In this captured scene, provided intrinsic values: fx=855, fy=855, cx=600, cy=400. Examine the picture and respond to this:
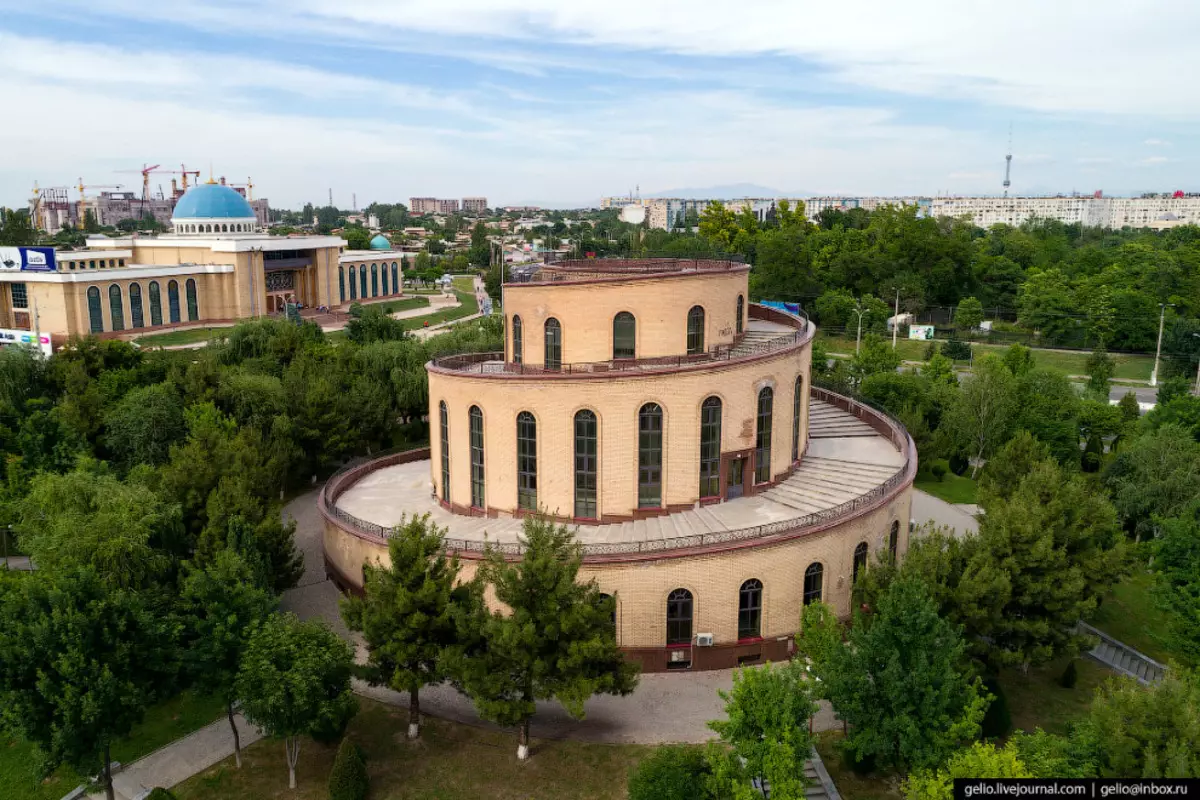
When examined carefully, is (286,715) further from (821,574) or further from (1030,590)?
(1030,590)

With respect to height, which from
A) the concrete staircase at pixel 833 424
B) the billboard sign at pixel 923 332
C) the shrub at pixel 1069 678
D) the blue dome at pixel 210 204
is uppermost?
the blue dome at pixel 210 204

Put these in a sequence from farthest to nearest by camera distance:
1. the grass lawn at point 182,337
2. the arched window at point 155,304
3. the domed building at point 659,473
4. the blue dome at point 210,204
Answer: the blue dome at point 210,204 < the arched window at point 155,304 < the grass lawn at point 182,337 < the domed building at point 659,473

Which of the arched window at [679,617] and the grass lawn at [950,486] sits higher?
the arched window at [679,617]

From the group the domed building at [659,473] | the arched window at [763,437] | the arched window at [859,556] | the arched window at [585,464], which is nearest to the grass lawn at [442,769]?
the domed building at [659,473]

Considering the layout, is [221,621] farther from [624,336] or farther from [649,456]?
[624,336]

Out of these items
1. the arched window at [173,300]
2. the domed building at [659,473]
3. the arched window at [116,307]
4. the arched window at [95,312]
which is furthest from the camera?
the arched window at [173,300]

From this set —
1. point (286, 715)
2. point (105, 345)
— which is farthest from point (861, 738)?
point (105, 345)

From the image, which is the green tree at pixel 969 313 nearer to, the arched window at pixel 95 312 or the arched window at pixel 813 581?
the arched window at pixel 813 581
